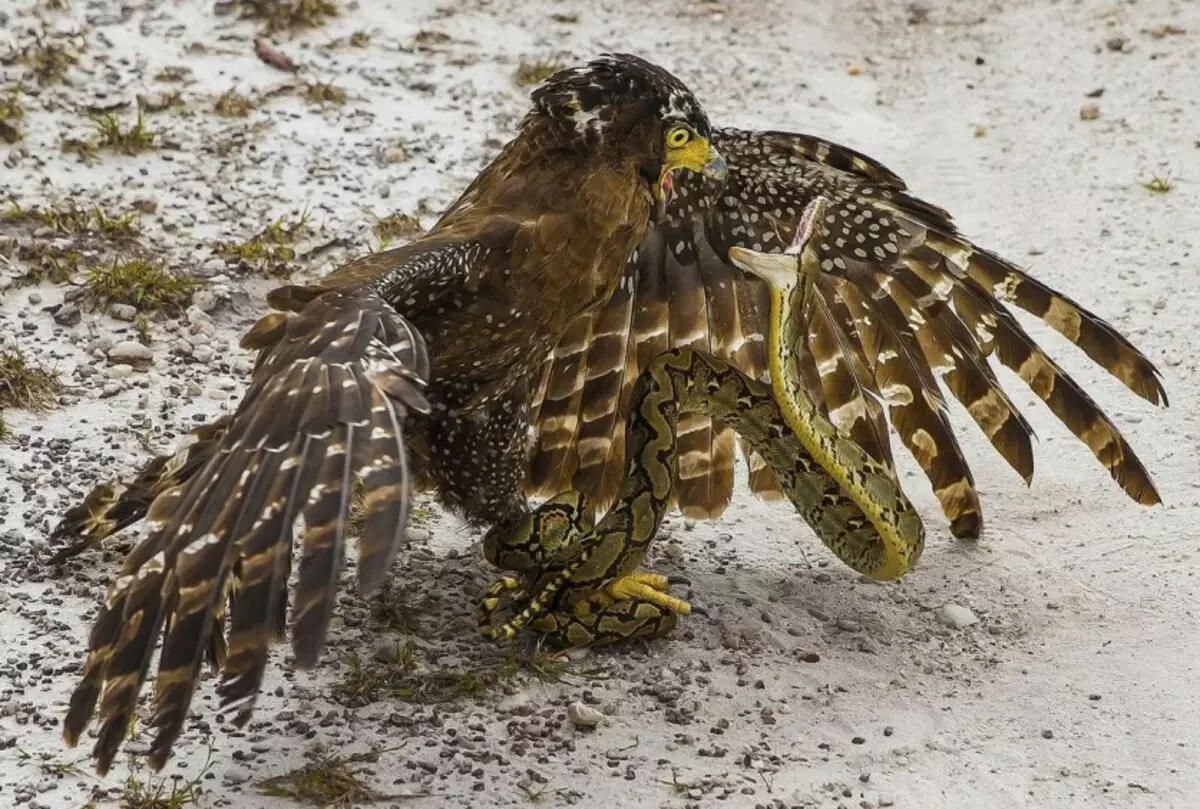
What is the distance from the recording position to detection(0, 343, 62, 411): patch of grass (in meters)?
5.75

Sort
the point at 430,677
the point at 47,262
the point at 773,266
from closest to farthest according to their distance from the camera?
the point at 430,677 → the point at 773,266 → the point at 47,262

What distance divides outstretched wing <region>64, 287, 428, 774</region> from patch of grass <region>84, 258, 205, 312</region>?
9.40ft

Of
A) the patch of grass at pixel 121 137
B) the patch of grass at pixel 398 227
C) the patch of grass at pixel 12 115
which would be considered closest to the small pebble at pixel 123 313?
the patch of grass at pixel 398 227

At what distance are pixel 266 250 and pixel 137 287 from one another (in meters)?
0.67

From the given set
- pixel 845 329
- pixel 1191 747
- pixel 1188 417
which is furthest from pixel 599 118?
pixel 1188 417

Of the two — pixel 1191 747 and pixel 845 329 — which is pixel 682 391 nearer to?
pixel 845 329

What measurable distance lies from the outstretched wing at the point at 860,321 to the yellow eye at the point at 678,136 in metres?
0.44

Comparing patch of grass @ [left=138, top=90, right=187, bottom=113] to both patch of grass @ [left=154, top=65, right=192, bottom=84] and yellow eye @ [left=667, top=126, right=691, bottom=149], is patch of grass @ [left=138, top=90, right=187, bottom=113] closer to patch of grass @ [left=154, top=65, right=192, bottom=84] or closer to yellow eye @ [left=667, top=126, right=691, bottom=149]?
patch of grass @ [left=154, top=65, right=192, bottom=84]

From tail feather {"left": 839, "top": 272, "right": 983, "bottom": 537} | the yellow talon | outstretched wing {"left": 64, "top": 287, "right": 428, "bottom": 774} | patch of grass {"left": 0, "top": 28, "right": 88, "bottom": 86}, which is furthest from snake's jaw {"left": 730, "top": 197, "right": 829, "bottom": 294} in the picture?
patch of grass {"left": 0, "top": 28, "right": 88, "bottom": 86}

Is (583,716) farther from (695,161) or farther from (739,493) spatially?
(739,493)

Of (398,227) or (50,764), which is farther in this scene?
(398,227)

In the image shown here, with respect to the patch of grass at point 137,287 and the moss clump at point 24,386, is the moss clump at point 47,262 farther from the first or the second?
the moss clump at point 24,386

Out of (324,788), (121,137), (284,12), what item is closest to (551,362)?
(324,788)

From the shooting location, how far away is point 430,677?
4.60 m
